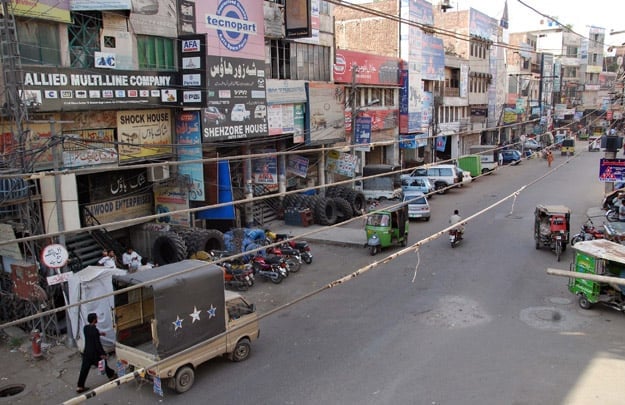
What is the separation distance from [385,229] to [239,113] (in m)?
7.56

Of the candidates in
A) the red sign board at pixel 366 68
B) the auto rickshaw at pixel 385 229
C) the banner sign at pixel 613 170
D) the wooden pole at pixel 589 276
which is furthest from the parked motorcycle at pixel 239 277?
the banner sign at pixel 613 170

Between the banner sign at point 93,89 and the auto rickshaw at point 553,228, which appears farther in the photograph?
the auto rickshaw at point 553,228

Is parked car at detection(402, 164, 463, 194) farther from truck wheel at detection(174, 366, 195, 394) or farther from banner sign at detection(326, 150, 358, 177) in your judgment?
truck wheel at detection(174, 366, 195, 394)

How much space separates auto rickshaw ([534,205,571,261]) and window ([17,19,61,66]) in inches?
697

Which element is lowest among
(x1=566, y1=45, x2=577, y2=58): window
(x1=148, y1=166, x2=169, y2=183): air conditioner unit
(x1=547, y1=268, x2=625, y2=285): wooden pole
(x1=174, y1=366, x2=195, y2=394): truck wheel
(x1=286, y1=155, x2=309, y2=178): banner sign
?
(x1=174, y1=366, x2=195, y2=394): truck wheel

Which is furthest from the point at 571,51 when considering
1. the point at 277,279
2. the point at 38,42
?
the point at 38,42

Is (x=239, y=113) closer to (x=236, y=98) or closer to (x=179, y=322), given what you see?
(x=236, y=98)

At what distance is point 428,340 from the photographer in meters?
13.3

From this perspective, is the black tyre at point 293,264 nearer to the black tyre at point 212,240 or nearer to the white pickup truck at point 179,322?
the black tyre at point 212,240

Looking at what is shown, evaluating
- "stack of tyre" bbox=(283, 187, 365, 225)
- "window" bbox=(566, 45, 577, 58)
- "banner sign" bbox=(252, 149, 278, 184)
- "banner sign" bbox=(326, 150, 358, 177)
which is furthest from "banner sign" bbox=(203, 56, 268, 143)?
"window" bbox=(566, 45, 577, 58)

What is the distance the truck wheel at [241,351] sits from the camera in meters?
12.3

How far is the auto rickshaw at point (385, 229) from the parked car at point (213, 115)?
274 inches

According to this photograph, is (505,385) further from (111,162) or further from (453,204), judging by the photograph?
(453,204)

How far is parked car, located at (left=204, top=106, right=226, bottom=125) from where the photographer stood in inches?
817
